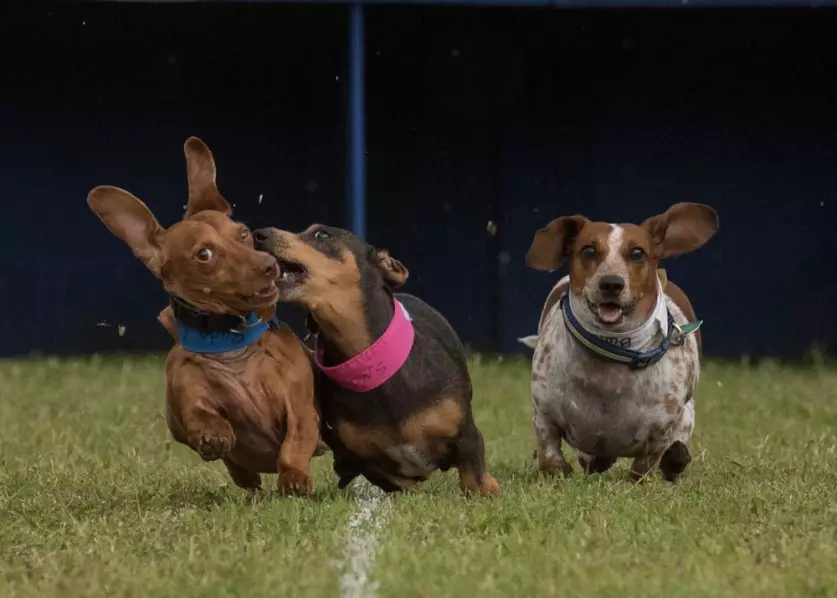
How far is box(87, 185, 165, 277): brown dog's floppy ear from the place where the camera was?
608 centimetres

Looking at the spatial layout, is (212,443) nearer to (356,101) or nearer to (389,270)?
(389,270)

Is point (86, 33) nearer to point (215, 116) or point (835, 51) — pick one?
point (215, 116)

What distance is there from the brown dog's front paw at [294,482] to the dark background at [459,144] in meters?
9.12

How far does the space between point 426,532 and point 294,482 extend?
2.52 feet

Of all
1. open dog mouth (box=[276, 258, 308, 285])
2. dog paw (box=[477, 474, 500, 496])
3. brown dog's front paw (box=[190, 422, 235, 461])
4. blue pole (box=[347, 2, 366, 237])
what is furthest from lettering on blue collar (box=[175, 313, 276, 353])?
blue pole (box=[347, 2, 366, 237])

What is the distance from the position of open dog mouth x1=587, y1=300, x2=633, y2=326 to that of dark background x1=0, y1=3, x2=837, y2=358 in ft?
27.2

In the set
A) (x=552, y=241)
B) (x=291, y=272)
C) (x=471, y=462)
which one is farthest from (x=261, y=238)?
(x=552, y=241)

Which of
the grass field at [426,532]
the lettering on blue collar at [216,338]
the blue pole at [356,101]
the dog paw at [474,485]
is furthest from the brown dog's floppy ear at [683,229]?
the blue pole at [356,101]

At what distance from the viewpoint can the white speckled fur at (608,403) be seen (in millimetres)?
7148

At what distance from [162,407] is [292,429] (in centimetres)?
506

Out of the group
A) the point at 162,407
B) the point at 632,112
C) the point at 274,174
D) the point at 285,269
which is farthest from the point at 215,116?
the point at 285,269

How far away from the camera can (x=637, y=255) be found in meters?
7.08

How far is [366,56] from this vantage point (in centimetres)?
1536

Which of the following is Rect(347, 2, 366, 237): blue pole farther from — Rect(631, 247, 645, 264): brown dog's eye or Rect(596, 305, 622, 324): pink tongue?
Rect(596, 305, 622, 324): pink tongue
